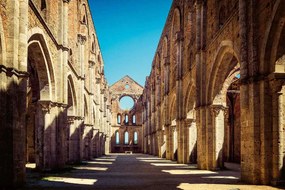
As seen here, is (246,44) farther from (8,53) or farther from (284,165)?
(8,53)

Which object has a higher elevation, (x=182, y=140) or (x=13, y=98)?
(x=13, y=98)

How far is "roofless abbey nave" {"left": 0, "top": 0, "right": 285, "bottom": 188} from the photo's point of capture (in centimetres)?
898

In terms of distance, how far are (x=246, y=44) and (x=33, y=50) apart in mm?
8510

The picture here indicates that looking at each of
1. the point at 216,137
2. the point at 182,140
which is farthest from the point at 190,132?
the point at 216,137

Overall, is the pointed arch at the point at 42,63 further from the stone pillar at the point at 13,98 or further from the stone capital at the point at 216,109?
the stone capital at the point at 216,109

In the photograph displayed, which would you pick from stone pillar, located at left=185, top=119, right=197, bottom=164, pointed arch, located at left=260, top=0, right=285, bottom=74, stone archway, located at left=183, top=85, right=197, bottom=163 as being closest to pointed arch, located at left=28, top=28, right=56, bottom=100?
pointed arch, located at left=260, top=0, right=285, bottom=74

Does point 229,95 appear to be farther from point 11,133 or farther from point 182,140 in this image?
point 11,133

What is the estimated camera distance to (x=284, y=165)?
9.07 m

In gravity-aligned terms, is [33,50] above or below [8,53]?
above

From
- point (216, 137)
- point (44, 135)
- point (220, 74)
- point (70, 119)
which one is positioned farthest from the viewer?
point (70, 119)

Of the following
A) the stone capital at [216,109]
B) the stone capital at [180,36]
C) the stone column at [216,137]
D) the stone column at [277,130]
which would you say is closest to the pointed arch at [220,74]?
the stone capital at [216,109]

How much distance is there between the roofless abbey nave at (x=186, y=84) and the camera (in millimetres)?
8984

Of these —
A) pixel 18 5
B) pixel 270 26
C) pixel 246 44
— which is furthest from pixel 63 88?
pixel 270 26

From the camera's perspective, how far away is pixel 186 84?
2053 cm
